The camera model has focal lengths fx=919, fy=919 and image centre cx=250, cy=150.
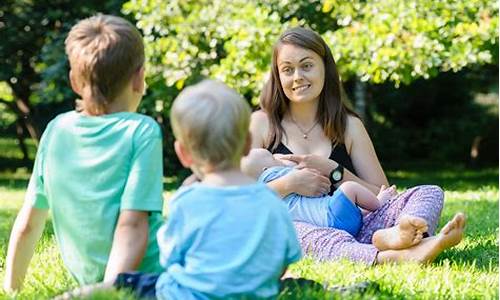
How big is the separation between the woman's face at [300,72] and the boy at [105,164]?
1712 millimetres

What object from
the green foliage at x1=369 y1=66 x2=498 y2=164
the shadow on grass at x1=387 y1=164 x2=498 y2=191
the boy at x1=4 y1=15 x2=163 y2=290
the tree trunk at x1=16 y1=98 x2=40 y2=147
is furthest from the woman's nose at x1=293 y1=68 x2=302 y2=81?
the green foliage at x1=369 y1=66 x2=498 y2=164

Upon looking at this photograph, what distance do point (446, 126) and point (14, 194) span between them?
913cm

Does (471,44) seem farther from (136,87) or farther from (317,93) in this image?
(136,87)

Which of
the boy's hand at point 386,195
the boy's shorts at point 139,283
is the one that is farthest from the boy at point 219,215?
the boy's hand at point 386,195

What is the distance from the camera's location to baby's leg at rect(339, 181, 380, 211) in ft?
15.1

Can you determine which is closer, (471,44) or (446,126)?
(471,44)

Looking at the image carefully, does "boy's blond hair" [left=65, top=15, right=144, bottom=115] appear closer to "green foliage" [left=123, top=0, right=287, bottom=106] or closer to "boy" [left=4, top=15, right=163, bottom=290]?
"boy" [left=4, top=15, right=163, bottom=290]

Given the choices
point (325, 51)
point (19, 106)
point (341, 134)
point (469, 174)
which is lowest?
point (469, 174)

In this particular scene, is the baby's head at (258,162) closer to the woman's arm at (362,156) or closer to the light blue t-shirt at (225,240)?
the woman's arm at (362,156)

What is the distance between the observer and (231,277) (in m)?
2.90

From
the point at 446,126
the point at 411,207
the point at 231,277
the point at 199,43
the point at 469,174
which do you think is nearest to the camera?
the point at 231,277

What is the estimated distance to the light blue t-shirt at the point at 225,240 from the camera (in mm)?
2893

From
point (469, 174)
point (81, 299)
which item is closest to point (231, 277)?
point (81, 299)

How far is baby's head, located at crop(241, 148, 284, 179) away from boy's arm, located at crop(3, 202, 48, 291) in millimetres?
1497
